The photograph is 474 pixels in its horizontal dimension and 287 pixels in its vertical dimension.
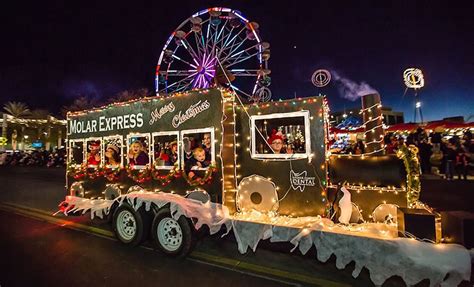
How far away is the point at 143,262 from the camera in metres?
4.84

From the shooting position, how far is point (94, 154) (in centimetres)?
716

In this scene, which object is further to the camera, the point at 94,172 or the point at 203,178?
the point at 94,172

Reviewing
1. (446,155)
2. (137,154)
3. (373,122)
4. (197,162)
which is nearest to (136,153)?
(137,154)

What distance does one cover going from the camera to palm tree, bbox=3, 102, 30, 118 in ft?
170

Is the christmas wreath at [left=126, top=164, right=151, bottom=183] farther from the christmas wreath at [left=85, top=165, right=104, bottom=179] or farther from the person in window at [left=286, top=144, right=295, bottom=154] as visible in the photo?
the person in window at [left=286, top=144, right=295, bottom=154]

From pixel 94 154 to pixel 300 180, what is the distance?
5304mm

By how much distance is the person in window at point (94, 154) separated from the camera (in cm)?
707

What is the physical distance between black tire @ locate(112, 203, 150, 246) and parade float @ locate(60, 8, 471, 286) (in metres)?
0.02

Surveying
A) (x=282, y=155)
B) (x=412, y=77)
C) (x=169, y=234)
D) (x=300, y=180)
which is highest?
(x=412, y=77)

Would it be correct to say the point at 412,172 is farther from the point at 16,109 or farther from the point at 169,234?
the point at 16,109

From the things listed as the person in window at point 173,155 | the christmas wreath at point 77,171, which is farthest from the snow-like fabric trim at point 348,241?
the christmas wreath at point 77,171

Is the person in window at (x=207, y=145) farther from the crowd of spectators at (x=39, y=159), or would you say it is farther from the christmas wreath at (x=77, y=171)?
the crowd of spectators at (x=39, y=159)

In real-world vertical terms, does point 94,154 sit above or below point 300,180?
above

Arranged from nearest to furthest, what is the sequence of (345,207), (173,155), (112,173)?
(345,207)
(173,155)
(112,173)
